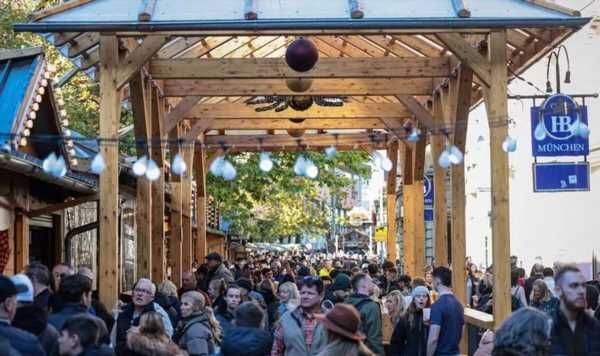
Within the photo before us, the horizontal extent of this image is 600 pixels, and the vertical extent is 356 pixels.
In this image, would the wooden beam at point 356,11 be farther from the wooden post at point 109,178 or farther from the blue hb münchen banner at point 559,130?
the blue hb münchen banner at point 559,130

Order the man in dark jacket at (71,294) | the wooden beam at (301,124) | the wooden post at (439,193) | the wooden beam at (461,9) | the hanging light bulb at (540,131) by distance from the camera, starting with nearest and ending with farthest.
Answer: the man in dark jacket at (71,294) < the wooden beam at (461,9) < the hanging light bulb at (540,131) < the wooden post at (439,193) < the wooden beam at (301,124)

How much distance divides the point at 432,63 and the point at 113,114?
5.54 meters

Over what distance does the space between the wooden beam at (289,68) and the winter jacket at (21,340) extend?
9.47 m

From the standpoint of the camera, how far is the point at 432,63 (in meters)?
16.0

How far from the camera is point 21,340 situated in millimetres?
6461

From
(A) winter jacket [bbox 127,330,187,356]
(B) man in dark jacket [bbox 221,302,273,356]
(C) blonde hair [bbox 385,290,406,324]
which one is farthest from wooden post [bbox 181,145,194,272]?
(A) winter jacket [bbox 127,330,187,356]

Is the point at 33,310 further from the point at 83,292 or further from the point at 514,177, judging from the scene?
the point at 514,177

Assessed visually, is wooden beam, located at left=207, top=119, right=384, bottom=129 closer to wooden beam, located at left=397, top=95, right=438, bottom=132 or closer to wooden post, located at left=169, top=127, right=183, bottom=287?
wooden post, located at left=169, top=127, right=183, bottom=287

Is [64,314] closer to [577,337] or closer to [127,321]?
[127,321]

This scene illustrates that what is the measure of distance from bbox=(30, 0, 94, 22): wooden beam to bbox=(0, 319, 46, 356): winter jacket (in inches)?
236

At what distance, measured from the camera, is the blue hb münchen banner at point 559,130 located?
15.6m

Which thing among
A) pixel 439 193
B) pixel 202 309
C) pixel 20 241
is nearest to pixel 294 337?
pixel 202 309

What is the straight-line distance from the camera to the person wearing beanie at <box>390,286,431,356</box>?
1089 centimetres

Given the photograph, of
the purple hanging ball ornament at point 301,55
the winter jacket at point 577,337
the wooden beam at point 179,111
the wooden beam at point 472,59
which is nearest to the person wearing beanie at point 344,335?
the winter jacket at point 577,337
